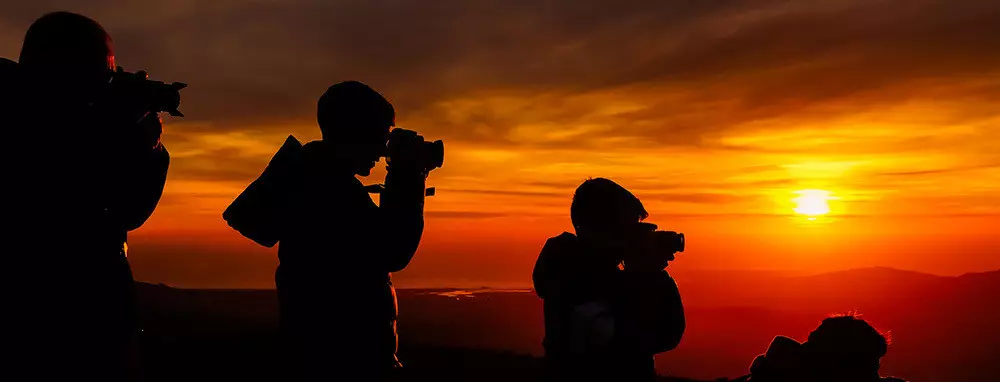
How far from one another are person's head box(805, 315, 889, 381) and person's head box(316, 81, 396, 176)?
2559 mm

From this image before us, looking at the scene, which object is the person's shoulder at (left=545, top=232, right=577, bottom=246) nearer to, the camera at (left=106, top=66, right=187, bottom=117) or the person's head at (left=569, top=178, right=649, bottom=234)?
the person's head at (left=569, top=178, right=649, bottom=234)

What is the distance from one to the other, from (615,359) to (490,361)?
13212 millimetres

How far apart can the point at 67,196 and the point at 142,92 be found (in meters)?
0.48

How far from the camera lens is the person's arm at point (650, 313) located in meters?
3.61

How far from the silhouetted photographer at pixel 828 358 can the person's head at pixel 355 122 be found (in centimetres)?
236

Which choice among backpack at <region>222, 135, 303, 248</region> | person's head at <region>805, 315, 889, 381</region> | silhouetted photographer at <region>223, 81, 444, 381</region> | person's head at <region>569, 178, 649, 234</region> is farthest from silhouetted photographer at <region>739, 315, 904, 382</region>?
backpack at <region>222, 135, 303, 248</region>

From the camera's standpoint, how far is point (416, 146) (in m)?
3.36

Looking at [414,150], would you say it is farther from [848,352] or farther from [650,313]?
[848,352]

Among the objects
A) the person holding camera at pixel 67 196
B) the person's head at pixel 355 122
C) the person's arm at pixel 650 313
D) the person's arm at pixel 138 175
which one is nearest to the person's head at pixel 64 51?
the person holding camera at pixel 67 196

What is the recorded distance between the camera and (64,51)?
302cm

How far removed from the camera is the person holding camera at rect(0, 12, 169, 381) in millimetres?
2957

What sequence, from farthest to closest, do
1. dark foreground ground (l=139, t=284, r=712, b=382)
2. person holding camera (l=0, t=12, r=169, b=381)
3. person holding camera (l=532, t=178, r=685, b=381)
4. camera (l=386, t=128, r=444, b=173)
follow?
dark foreground ground (l=139, t=284, r=712, b=382) → person holding camera (l=532, t=178, r=685, b=381) → camera (l=386, t=128, r=444, b=173) → person holding camera (l=0, t=12, r=169, b=381)

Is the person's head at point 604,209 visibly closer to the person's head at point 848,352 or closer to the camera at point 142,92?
the person's head at point 848,352

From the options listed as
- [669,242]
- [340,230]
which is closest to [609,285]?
[669,242]
